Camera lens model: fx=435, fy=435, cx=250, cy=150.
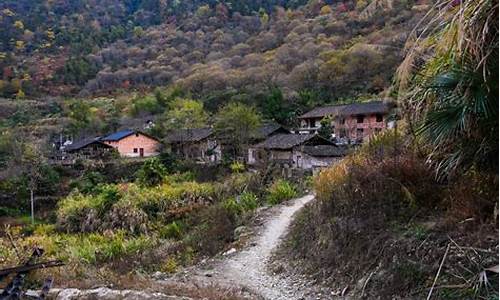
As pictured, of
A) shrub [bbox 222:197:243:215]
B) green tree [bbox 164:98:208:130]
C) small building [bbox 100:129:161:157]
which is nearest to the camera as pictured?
shrub [bbox 222:197:243:215]

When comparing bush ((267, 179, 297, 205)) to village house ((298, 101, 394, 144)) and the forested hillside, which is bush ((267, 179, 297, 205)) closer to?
village house ((298, 101, 394, 144))

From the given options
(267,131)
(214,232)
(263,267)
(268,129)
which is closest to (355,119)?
(268,129)

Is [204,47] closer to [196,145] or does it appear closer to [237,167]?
[196,145]

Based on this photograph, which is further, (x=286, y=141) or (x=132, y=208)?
(x=286, y=141)

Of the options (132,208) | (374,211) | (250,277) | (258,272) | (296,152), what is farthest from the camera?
(296,152)

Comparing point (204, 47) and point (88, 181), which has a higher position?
point (204, 47)

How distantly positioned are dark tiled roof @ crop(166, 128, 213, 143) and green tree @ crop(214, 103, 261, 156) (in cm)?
262

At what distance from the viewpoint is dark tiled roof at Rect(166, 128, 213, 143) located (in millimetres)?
30311

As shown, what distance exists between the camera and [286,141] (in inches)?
1016

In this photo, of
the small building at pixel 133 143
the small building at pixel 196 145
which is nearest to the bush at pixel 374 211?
the small building at pixel 196 145

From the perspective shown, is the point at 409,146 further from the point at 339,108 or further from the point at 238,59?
the point at 238,59

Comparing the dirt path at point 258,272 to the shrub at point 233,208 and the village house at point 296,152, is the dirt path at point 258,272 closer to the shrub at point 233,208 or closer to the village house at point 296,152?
the shrub at point 233,208

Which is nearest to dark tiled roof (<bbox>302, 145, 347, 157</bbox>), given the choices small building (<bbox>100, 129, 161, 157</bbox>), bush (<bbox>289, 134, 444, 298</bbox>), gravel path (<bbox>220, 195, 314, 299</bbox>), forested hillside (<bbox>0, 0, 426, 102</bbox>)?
gravel path (<bbox>220, 195, 314, 299</bbox>)

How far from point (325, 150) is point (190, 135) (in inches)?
428
